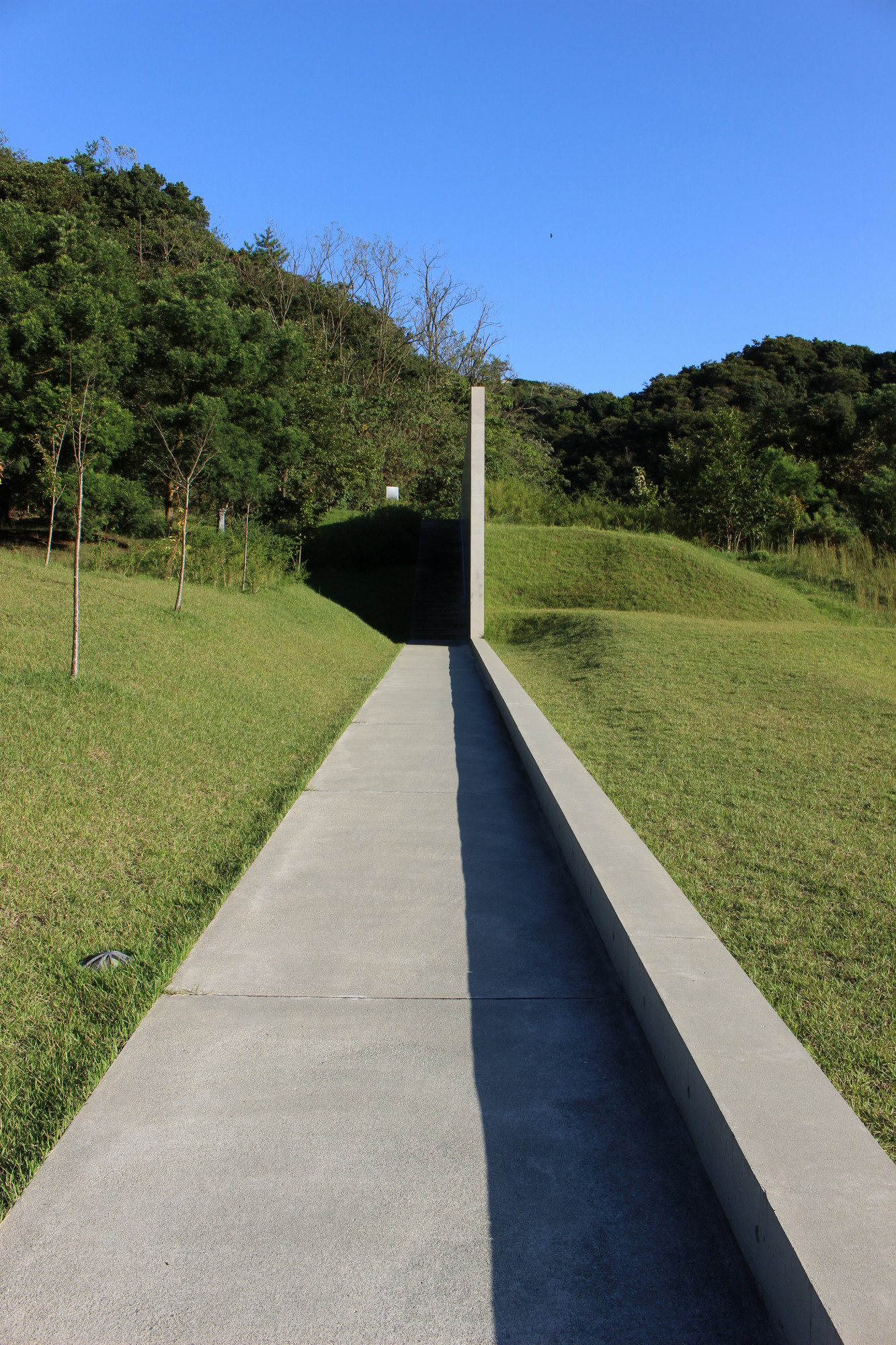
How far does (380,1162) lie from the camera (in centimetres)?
186

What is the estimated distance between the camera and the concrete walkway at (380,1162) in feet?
4.93

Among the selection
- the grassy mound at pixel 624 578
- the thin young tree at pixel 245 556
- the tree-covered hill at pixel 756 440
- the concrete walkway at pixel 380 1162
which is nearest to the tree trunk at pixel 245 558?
the thin young tree at pixel 245 556

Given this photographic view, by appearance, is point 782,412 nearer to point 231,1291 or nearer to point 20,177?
point 20,177

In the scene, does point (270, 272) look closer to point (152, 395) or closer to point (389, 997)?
point (152, 395)

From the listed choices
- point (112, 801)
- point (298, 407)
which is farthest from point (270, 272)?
point (112, 801)

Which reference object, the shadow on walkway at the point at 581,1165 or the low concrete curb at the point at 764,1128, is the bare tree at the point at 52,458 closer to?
the shadow on walkway at the point at 581,1165

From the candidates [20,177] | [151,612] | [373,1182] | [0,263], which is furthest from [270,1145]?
[20,177]

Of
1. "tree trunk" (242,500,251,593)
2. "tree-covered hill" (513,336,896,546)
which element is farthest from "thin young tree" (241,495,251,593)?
"tree-covered hill" (513,336,896,546)

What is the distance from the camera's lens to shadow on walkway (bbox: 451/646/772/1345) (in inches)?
59.6

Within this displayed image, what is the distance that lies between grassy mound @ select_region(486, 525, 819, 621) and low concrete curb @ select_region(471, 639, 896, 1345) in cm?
1416

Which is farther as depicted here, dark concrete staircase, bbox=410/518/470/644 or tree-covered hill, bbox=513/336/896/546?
tree-covered hill, bbox=513/336/896/546

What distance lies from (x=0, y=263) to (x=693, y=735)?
14.9m

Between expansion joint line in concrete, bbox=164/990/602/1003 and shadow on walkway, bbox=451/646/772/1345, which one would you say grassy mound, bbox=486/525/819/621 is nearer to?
shadow on walkway, bbox=451/646/772/1345

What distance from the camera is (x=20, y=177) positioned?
25797mm
